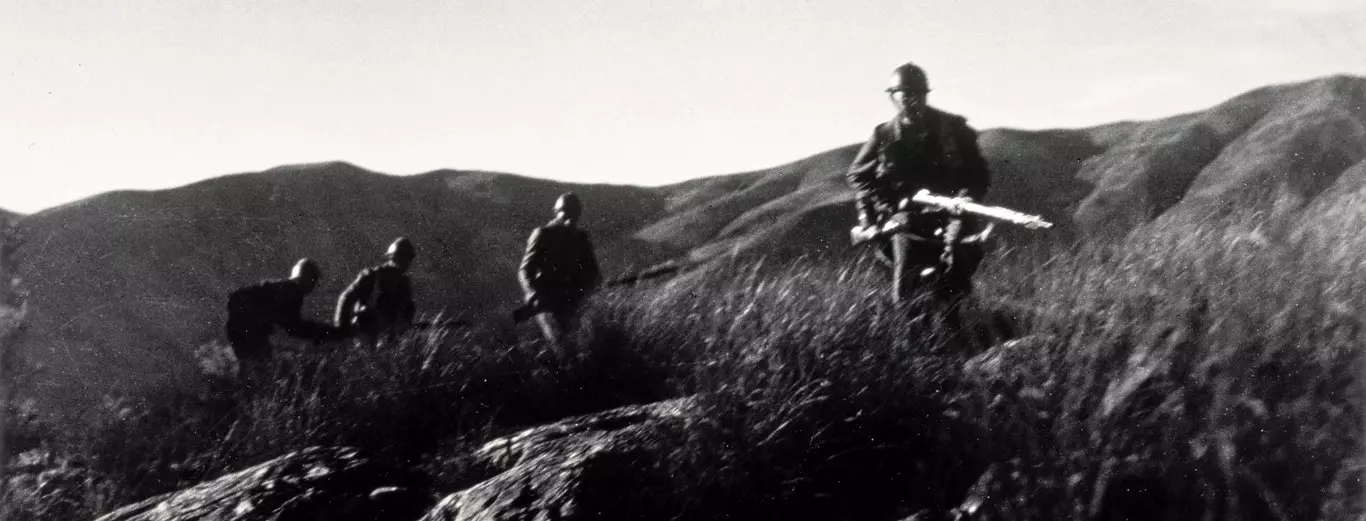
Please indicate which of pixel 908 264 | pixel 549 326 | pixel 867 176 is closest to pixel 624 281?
pixel 549 326

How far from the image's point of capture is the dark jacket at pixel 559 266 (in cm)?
594

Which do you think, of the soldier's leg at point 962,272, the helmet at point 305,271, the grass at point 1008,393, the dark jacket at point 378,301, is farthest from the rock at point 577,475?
the helmet at point 305,271

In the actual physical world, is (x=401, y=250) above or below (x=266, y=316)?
above

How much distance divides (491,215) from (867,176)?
750cm

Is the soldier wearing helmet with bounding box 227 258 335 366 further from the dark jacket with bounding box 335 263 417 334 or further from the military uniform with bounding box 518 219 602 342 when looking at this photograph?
the military uniform with bounding box 518 219 602 342

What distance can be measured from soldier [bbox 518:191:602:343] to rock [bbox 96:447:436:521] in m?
1.60

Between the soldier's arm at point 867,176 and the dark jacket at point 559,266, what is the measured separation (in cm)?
161

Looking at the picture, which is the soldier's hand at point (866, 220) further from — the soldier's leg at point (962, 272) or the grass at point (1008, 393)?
the soldier's leg at point (962, 272)

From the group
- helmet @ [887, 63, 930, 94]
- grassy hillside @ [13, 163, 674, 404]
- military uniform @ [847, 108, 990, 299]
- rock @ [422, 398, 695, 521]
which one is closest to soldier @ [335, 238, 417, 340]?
grassy hillside @ [13, 163, 674, 404]

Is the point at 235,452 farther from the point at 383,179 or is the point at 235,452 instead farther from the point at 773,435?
the point at 383,179

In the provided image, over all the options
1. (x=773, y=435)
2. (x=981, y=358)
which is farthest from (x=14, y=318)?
(x=981, y=358)

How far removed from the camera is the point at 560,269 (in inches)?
238

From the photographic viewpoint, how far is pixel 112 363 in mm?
6777

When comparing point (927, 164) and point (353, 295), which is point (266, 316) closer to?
point (353, 295)
